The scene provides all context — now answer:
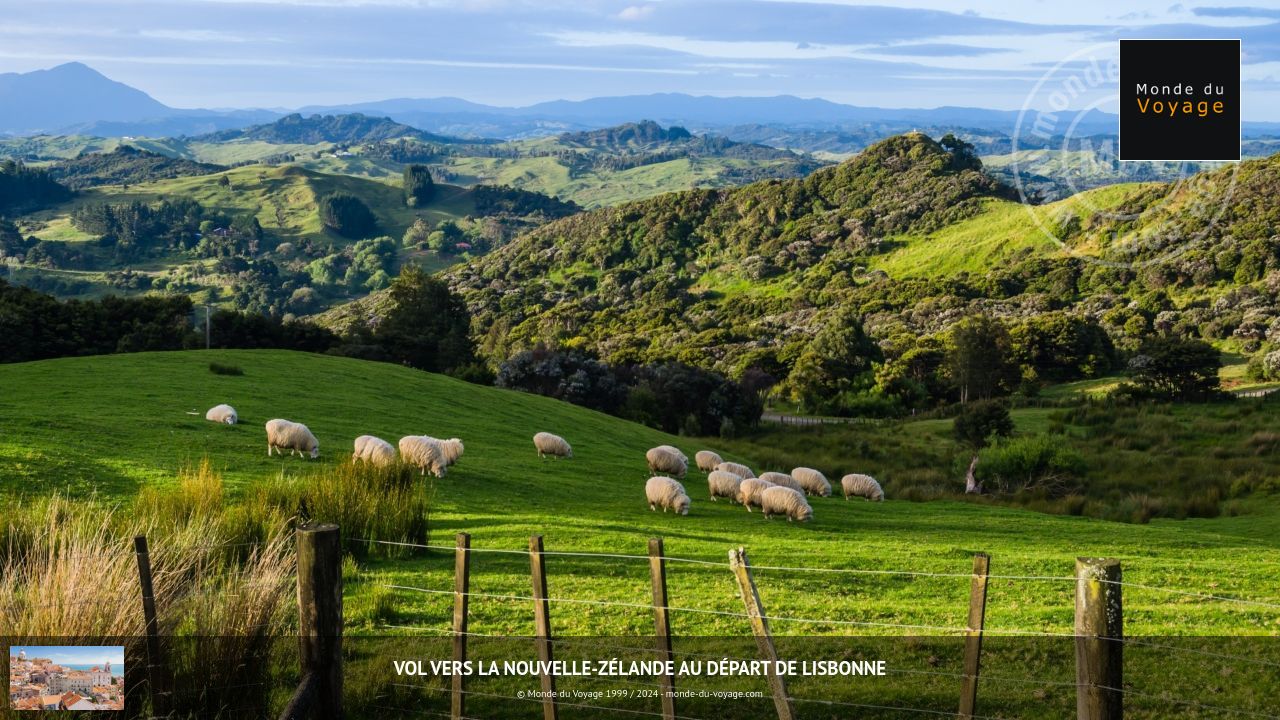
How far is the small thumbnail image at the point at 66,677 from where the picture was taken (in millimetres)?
6602

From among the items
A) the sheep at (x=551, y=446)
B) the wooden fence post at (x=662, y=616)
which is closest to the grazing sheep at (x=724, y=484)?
the sheep at (x=551, y=446)

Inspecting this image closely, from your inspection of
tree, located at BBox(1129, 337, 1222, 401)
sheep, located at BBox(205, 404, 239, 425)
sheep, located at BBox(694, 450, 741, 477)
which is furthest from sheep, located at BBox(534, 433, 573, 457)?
tree, located at BBox(1129, 337, 1222, 401)

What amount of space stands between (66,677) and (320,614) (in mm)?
1881

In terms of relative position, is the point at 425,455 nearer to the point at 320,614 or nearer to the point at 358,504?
the point at 358,504

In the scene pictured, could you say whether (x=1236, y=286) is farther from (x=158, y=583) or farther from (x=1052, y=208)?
(x=158, y=583)

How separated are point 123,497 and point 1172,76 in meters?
28.6

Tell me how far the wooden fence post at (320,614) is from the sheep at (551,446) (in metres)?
19.7

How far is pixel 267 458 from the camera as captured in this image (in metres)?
19.8

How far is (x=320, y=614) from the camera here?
265 inches

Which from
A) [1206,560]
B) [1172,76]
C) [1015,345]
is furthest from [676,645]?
[1015,345]

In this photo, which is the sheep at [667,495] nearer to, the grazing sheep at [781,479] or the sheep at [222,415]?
the grazing sheep at [781,479]

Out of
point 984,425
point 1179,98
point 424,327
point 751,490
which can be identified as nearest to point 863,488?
point 751,490

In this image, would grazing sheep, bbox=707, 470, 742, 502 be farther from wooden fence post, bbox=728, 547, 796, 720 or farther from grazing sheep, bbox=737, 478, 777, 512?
wooden fence post, bbox=728, 547, 796, 720

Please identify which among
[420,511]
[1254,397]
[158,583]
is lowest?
[1254,397]
